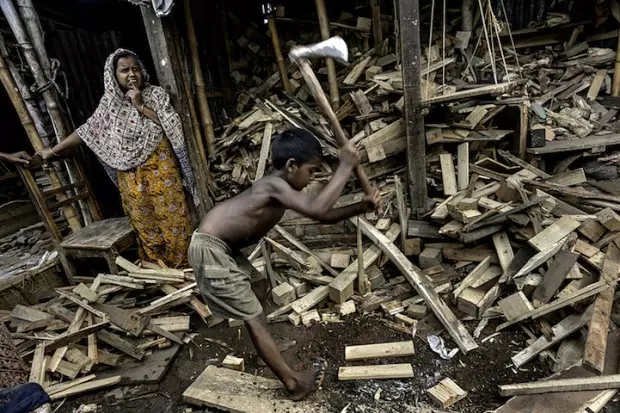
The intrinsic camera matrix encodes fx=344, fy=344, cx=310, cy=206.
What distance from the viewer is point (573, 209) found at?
3535mm

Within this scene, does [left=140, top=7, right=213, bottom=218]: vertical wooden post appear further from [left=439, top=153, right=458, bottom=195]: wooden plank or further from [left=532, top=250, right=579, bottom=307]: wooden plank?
[left=532, top=250, right=579, bottom=307]: wooden plank

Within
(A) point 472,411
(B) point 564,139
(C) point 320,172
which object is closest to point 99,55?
(C) point 320,172

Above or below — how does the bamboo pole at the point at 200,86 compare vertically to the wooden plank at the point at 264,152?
above

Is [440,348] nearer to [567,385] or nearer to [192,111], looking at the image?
[567,385]

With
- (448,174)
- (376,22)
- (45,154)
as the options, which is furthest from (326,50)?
(376,22)

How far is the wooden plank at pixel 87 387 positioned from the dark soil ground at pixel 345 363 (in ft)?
0.23

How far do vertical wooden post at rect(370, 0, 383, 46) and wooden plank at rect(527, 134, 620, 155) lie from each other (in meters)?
2.84

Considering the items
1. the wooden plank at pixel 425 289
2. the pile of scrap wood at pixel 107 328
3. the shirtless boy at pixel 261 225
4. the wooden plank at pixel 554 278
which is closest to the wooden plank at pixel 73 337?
the pile of scrap wood at pixel 107 328

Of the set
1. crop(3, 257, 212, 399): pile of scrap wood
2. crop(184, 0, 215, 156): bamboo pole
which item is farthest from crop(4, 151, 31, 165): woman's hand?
crop(184, 0, 215, 156): bamboo pole

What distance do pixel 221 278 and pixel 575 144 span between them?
5023 millimetres

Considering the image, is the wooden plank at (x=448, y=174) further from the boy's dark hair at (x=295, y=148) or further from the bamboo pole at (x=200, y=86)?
the bamboo pole at (x=200, y=86)

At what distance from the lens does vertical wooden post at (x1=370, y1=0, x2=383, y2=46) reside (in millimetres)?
5430

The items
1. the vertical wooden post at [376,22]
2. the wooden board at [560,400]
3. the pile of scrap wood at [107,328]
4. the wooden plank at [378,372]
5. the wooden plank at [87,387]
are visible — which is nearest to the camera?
the wooden board at [560,400]

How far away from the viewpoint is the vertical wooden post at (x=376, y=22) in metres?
5.43
